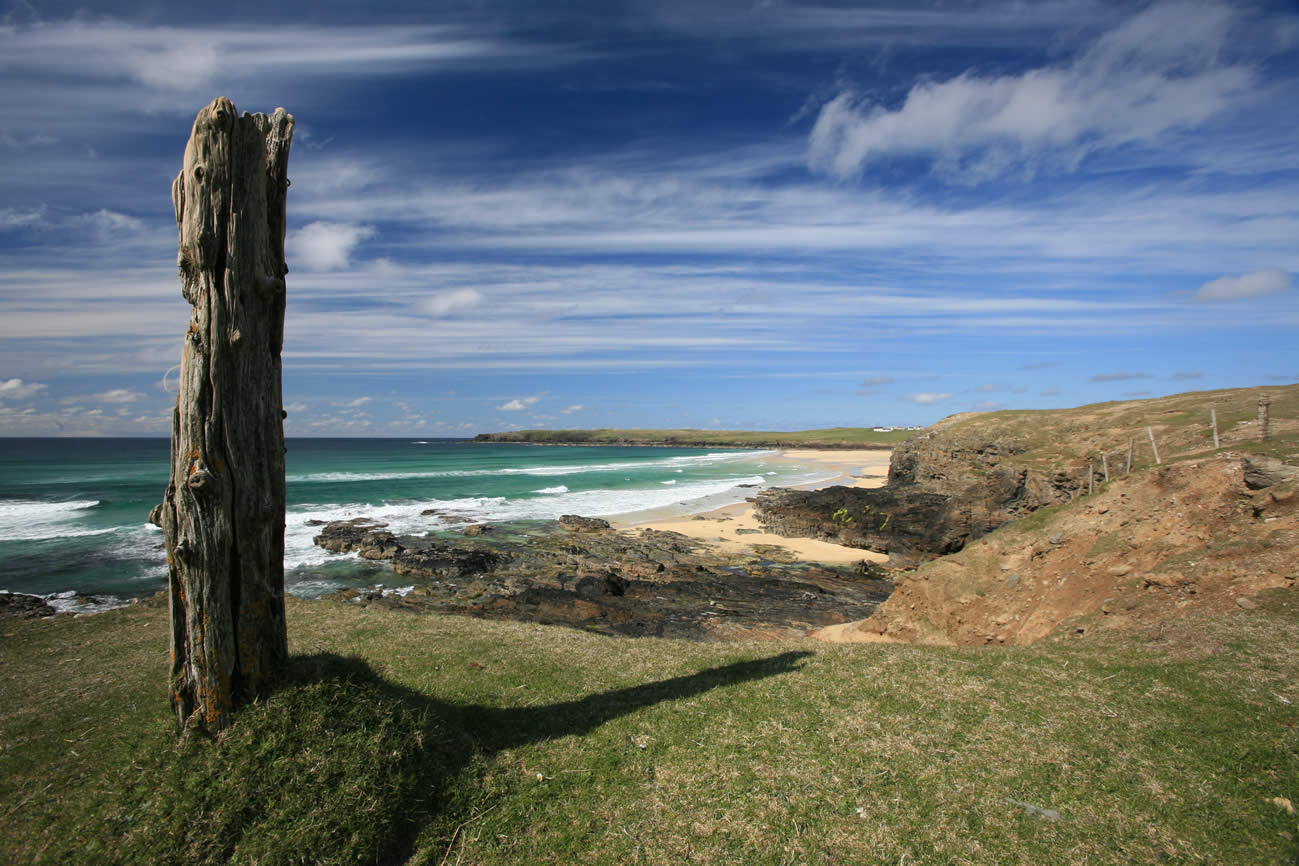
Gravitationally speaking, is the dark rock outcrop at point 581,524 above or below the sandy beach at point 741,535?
above

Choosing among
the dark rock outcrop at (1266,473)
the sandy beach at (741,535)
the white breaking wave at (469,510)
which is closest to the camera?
the dark rock outcrop at (1266,473)

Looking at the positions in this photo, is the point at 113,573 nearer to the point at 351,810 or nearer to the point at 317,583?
the point at 317,583

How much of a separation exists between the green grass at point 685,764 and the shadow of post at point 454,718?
0.03 meters

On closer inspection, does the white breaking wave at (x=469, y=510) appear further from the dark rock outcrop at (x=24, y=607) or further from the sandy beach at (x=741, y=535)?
the dark rock outcrop at (x=24, y=607)

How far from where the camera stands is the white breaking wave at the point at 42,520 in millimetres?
31422

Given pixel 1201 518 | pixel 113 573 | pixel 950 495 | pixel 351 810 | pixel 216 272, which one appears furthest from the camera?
pixel 950 495

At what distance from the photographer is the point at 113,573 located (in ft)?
A: 76.7

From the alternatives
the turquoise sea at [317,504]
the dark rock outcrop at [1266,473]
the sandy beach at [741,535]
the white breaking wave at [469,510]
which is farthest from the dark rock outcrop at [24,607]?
the dark rock outcrop at [1266,473]

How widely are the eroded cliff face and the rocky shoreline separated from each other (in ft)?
17.6

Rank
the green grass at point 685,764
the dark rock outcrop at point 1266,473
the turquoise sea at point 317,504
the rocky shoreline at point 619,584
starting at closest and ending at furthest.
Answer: the green grass at point 685,764, the dark rock outcrop at point 1266,473, the rocky shoreline at point 619,584, the turquoise sea at point 317,504

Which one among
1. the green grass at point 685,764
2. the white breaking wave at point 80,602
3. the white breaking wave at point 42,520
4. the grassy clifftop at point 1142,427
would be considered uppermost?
the grassy clifftop at point 1142,427

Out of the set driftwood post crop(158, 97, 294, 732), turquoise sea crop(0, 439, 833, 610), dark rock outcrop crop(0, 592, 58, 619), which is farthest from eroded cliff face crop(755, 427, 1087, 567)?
dark rock outcrop crop(0, 592, 58, 619)

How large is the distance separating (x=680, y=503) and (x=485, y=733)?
135 ft

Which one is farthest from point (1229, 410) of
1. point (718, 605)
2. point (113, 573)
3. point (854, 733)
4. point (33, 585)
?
point (33, 585)
